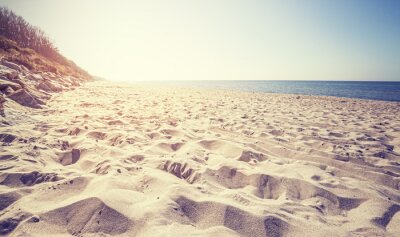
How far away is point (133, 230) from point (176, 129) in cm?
269

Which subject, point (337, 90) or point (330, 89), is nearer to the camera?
point (337, 90)

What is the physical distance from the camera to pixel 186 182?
93.5 inches

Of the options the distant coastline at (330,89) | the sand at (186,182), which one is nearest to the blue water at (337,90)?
the distant coastline at (330,89)

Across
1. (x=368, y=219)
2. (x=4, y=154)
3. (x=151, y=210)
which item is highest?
(x=4, y=154)

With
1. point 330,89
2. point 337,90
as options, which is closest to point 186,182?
point 337,90

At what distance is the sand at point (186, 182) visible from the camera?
5.48ft

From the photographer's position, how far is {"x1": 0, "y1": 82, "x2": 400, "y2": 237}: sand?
167 centimetres

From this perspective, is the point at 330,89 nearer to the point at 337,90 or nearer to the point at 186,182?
the point at 337,90

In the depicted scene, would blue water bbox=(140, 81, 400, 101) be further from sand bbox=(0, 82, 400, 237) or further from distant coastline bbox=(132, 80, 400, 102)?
sand bbox=(0, 82, 400, 237)

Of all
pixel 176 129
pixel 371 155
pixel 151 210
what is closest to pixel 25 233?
pixel 151 210

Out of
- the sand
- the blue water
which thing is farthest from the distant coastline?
the sand

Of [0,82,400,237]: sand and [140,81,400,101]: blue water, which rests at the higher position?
[0,82,400,237]: sand

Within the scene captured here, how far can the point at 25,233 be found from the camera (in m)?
1.46

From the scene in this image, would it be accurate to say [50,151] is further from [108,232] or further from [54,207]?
[108,232]
